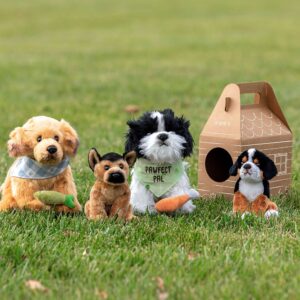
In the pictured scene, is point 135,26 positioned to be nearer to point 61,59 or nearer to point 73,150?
point 61,59

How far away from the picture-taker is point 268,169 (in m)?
4.63

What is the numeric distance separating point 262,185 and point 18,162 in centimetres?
159

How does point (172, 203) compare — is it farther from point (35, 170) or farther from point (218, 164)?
point (218, 164)

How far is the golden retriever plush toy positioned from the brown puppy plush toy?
0.22 meters

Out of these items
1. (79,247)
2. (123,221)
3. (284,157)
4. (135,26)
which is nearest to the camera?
(79,247)

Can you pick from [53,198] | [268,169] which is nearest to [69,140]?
[53,198]

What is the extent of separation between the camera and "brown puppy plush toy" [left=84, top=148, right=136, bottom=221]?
14.8ft

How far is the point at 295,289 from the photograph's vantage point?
3332 millimetres

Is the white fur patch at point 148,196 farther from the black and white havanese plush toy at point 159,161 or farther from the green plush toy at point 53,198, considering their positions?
the green plush toy at point 53,198

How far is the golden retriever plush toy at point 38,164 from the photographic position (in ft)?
15.1

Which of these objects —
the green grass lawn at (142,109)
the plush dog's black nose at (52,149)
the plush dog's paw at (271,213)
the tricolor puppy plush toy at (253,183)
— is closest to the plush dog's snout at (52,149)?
the plush dog's black nose at (52,149)

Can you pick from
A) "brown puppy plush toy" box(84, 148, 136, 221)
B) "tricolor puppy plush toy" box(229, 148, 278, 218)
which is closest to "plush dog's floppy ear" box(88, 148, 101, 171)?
"brown puppy plush toy" box(84, 148, 136, 221)

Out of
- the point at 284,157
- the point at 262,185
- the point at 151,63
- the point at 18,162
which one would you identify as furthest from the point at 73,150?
the point at 151,63

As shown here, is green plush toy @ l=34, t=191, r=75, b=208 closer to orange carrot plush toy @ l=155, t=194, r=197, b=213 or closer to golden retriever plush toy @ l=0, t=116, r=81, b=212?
golden retriever plush toy @ l=0, t=116, r=81, b=212
